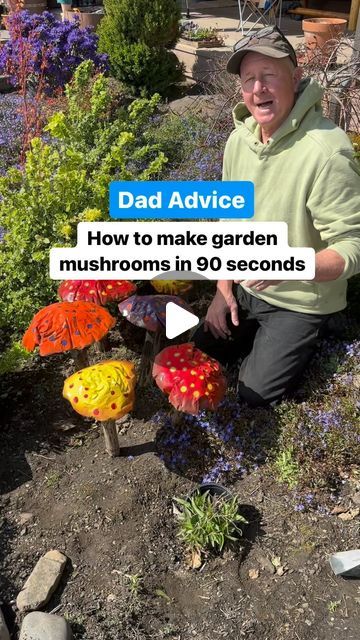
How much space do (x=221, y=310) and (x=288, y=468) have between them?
3.25 ft

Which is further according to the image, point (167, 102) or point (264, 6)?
point (264, 6)

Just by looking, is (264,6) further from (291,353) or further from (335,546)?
(335,546)

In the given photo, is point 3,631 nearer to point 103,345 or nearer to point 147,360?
point 147,360

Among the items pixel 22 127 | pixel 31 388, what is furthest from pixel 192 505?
pixel 22 127

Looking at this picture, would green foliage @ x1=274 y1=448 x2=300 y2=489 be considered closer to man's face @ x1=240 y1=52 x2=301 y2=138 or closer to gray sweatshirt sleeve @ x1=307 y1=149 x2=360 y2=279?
gray sweatshirt sleeve @ x1=307 y1=149 x2=360 y2=279

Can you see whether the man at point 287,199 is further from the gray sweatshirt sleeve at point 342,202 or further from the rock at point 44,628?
the rock at point 44,628

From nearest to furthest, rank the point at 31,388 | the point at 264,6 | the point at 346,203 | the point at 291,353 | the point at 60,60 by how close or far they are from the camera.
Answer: the point at 346,203 < the point at 291,353 < the point at 31,388 < the point at 60,60 < the point at 264,6

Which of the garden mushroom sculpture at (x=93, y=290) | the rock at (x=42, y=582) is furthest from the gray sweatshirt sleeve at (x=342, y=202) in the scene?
the rock at (x=42, y=582)

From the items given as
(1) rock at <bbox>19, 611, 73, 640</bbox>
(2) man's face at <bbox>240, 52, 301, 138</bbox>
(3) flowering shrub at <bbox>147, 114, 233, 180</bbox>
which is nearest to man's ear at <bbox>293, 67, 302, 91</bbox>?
(2) man's face at <bbox>240, 52, 301, 138</bbox>

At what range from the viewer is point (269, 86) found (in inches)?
103

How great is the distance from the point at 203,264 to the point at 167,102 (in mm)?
5586

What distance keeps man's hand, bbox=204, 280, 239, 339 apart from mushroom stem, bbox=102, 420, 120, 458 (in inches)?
34.8

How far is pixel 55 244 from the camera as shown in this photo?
11.6 feet

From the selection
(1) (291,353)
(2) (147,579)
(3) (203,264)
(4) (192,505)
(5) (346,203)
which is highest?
(5) (346,203)
